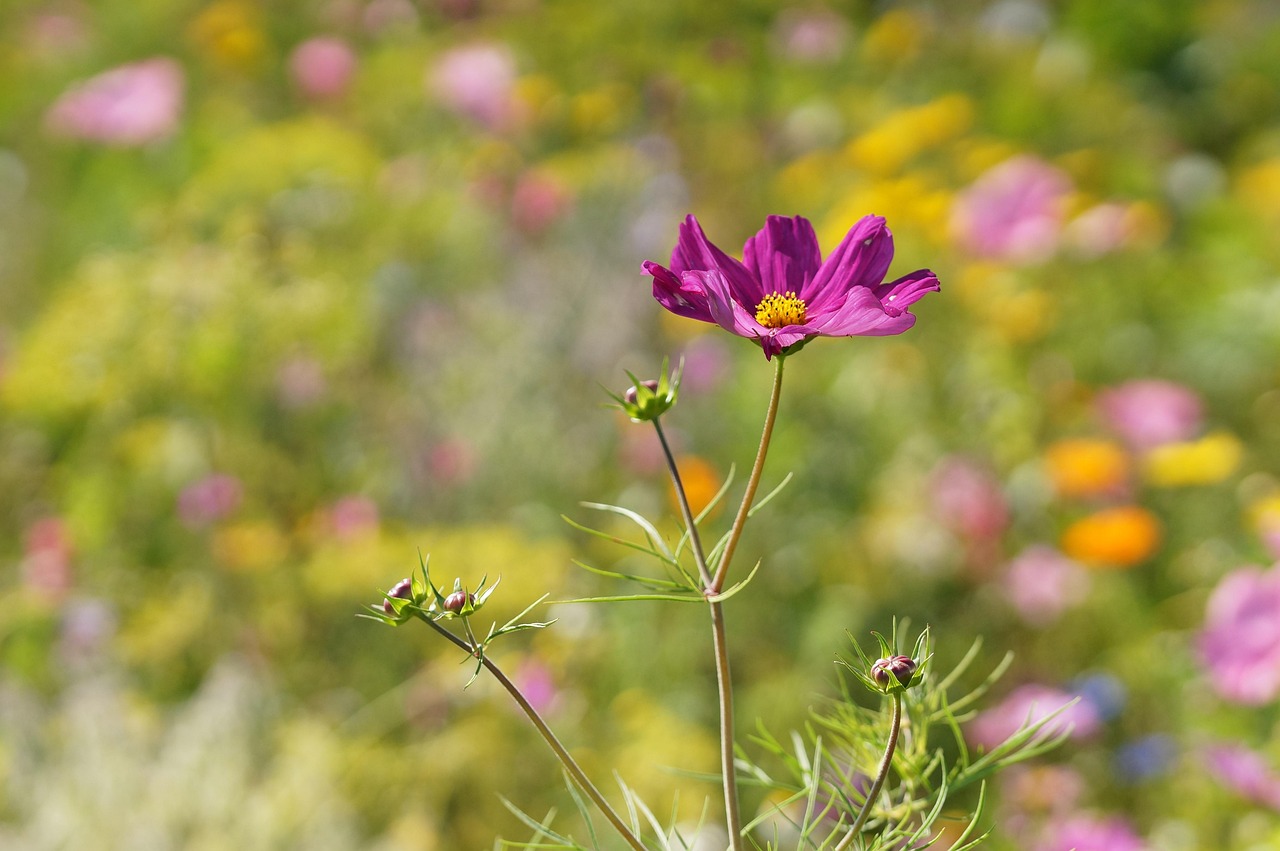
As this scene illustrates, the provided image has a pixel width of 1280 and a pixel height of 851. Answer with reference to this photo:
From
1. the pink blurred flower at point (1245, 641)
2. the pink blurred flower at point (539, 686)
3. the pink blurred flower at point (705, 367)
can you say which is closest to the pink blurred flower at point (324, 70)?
the pink blurred flower at point (705, 367)

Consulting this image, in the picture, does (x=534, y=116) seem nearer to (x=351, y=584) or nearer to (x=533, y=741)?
(x=351, y=584)

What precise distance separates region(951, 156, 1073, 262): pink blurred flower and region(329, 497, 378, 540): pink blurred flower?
1.17 meters

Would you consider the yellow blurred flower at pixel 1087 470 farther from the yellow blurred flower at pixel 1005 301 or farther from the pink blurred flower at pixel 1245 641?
the pink blurred flower at pixel 1245 641

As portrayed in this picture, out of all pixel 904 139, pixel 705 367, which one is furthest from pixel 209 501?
pixel 904 139

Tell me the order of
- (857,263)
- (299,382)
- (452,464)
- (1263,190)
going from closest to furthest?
(857,263) → (452,464) → (299,382) → (1263,190)

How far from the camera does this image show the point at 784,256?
0.48m

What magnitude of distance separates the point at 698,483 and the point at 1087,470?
1.83 ft

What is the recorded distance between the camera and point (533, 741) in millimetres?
1495

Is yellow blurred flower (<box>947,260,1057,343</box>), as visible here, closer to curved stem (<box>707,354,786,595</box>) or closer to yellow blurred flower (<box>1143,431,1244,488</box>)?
yellow blurred flower (<box>1143,431,1244,488</box>)

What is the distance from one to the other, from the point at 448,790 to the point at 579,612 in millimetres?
291

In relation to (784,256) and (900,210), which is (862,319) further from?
(900,210)

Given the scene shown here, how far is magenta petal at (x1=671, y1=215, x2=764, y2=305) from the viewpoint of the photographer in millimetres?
444

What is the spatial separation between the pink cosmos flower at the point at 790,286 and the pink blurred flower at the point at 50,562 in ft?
5.30

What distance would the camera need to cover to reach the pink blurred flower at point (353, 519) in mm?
1801
